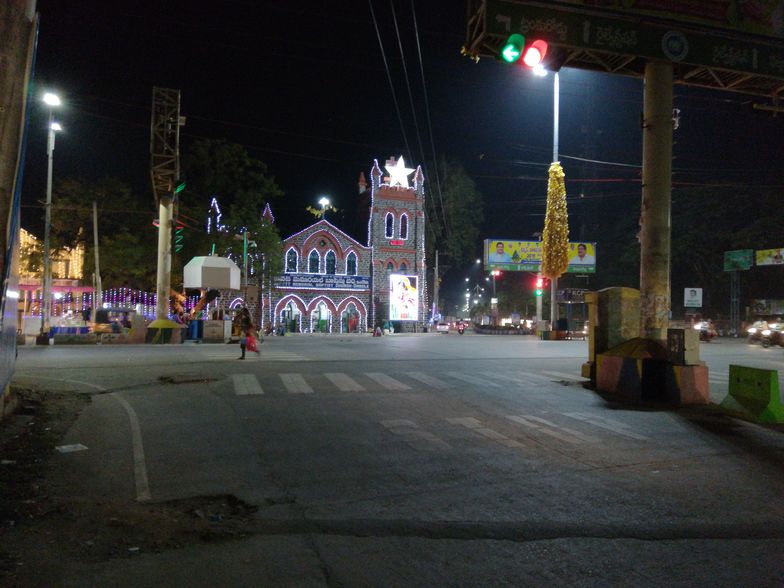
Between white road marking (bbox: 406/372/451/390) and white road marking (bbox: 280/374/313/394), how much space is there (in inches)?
110

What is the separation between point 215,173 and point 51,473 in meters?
34.6

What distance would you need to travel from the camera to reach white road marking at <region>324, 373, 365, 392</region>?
43.3 ft

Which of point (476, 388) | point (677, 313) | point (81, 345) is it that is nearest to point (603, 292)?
point (476, 388)

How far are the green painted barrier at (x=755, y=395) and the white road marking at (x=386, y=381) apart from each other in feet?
20.9

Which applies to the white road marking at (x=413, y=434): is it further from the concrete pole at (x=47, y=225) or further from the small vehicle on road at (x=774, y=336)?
the small vehicle on road at (x=774, y=336)

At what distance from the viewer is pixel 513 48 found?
1012cm

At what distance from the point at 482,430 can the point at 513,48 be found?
6.24 metres

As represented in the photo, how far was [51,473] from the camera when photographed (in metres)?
6.64

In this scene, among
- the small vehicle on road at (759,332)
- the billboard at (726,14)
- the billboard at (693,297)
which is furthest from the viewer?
the billboard at (693,297)

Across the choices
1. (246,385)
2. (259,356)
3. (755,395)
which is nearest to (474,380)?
(246,385)

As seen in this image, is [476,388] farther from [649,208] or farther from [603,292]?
[649,208]

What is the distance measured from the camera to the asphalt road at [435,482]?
14.4 ft

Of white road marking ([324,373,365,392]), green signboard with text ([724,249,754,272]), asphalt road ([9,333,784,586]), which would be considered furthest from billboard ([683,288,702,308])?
white road marking ([324,373,365,392])

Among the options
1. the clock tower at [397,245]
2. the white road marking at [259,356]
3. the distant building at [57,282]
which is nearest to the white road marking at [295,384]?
the white road marking at [259,356]
